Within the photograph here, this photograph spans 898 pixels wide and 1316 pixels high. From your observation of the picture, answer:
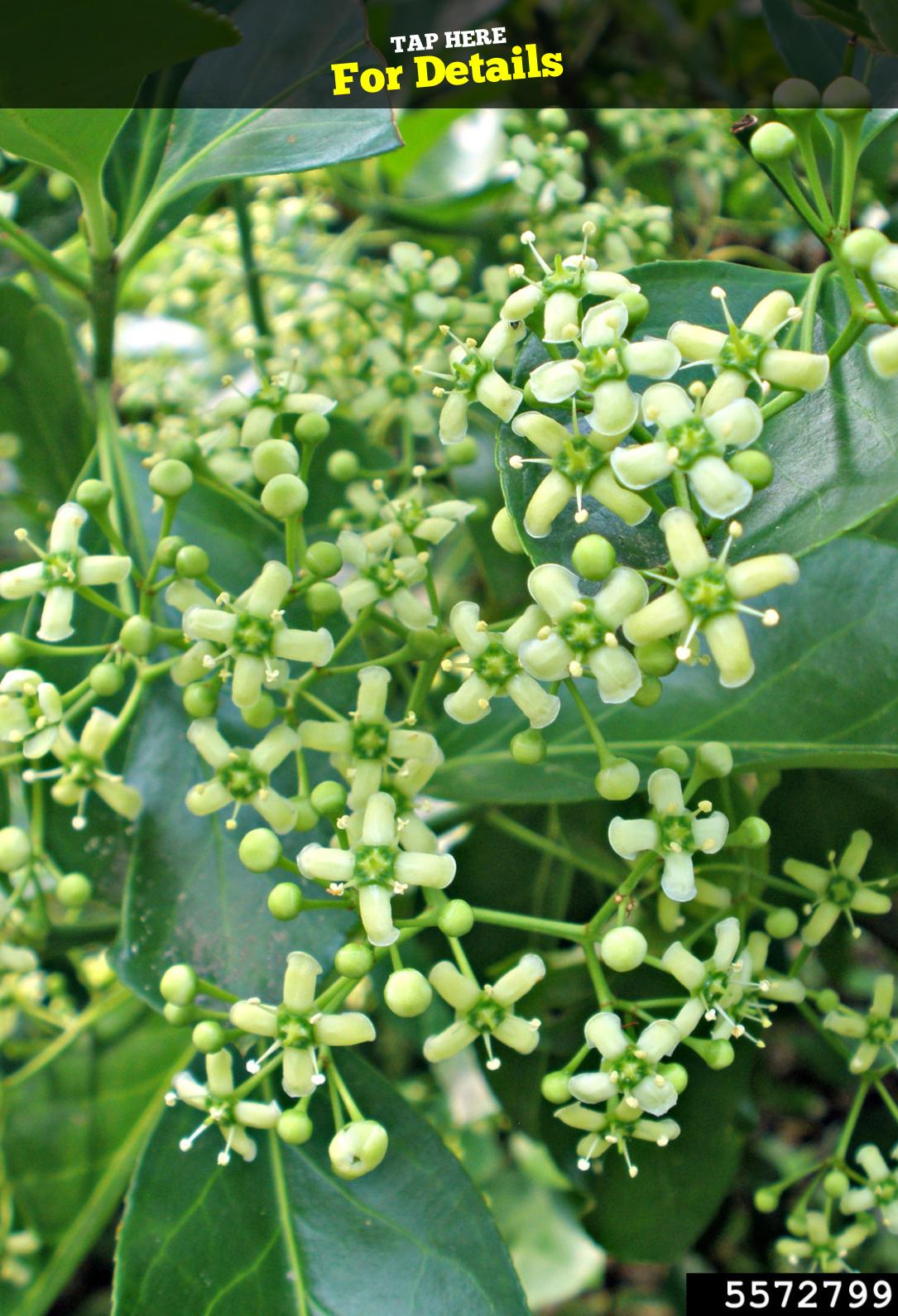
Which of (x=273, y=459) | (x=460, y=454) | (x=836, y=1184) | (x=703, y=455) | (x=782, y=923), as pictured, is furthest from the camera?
(x=460, y=454)

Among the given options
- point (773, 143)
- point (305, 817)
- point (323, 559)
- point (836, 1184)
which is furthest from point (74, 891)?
point (773, 143)

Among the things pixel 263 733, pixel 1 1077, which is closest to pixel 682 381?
pixel 263 733

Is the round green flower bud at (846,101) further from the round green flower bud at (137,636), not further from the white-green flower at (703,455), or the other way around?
the round green flower bud at (137,636)

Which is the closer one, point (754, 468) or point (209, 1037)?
point (754, 468)

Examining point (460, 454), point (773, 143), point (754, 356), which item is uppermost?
point (773, 143)

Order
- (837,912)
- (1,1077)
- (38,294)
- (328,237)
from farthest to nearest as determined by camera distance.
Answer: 1. (328,237)
2. (1,1077)
3. (38,294)
4. (837,912)

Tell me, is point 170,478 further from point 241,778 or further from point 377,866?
point 377,866

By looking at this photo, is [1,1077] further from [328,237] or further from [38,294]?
[328,237]
